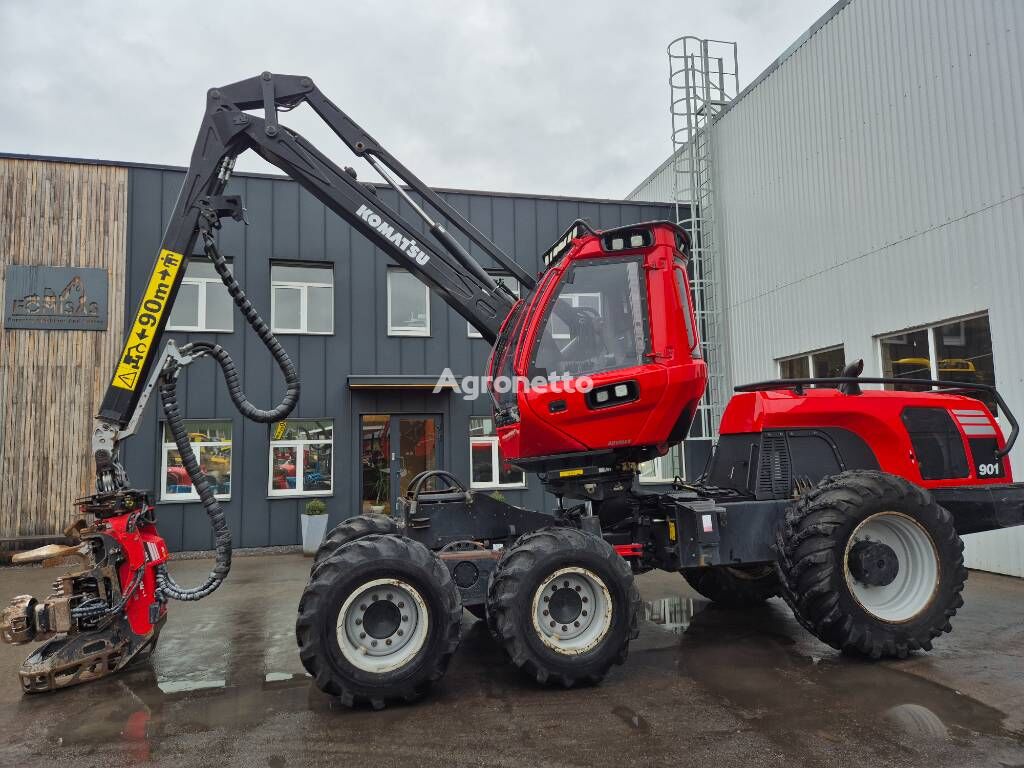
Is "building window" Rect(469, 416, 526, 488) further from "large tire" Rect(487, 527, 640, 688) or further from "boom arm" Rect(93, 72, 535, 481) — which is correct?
"large tire" Rect(487, 527, 640, 688)

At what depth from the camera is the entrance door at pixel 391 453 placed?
12797mm

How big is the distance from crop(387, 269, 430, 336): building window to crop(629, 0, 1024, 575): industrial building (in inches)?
214

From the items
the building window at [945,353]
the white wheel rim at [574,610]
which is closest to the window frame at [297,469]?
the white wheel rim at [574,610]

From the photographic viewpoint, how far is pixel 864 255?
1030 centimetres

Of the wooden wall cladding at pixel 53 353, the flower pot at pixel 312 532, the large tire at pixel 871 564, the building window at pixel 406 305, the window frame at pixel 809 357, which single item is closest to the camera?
the large tire at pixel 871 564

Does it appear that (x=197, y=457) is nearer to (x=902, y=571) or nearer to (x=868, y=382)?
(x=868, y=382)

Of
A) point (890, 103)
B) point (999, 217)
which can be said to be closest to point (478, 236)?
point (999, 217)

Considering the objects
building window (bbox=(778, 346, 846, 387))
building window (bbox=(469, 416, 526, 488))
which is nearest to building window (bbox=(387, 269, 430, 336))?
building window (bbox=(469, 416, 526, 488))

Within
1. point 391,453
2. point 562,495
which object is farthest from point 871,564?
point 391,453

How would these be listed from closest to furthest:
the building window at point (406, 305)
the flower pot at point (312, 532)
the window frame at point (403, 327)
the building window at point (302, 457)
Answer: the flower pot at point (312, 532), the building window at point (302, 457), the window frame at point (403, 327), the building window at point (406, 305)

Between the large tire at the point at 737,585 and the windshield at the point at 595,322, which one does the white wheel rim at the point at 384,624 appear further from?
the large tire at the point at 737,585

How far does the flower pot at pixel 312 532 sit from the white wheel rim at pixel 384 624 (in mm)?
7366

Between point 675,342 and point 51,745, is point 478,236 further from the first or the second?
point 51,745

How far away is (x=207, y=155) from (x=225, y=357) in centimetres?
160
